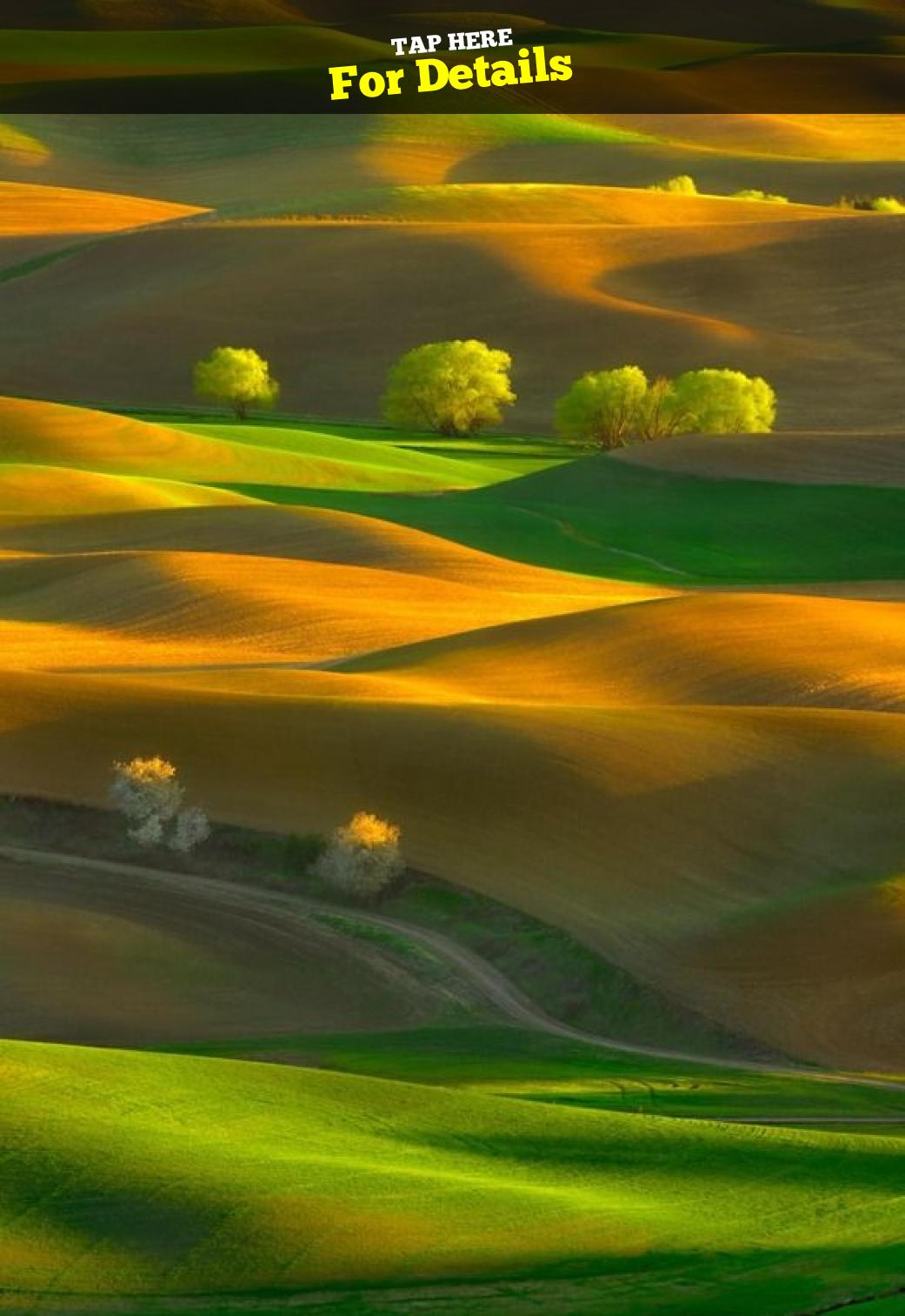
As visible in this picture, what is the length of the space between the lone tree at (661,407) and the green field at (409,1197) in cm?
6688

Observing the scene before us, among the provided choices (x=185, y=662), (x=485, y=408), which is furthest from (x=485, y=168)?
(x=185, y=662)

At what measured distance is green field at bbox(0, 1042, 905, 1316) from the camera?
48.8 ft

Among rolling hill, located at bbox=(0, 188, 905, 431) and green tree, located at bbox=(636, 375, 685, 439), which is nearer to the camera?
green tree, located at bbox=(636, 375, 685, 439)

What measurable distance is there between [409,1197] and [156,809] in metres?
14.6

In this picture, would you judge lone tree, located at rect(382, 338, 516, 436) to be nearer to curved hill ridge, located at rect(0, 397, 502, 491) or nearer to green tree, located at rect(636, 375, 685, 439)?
green tree, located at rect(636, 375, 685, 439)

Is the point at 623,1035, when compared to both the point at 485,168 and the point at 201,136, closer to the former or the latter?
the point at 485,168

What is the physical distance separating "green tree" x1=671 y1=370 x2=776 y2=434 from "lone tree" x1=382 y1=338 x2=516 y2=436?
8.30 meters

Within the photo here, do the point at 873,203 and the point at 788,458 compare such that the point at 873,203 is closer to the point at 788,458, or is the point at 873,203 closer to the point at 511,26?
the point at 511,26

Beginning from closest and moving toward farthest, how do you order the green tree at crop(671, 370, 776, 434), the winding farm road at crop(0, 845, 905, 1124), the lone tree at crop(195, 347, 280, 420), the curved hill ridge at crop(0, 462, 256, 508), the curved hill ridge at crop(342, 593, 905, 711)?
the winding farm road at crop(0, 845, 905, 1124) < the curved hill ridge at crop(342, 593, 905, 711) < the curved hill ridge at crop(0, 462, 256, 508) < the green tree at crop(671, 370, 776, 434) < the lone tree at crop(195, 347, 280, 420)

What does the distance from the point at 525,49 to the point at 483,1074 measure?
168 m

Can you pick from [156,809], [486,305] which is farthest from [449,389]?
[156,809]

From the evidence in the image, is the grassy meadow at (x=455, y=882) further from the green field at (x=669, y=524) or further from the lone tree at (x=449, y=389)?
the lone tree at (x=449, y=389)

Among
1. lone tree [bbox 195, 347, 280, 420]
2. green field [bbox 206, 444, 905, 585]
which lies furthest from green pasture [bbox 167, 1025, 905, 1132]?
lone tree [bbox 195, 347, 280, 420]

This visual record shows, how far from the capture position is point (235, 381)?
96.4m
